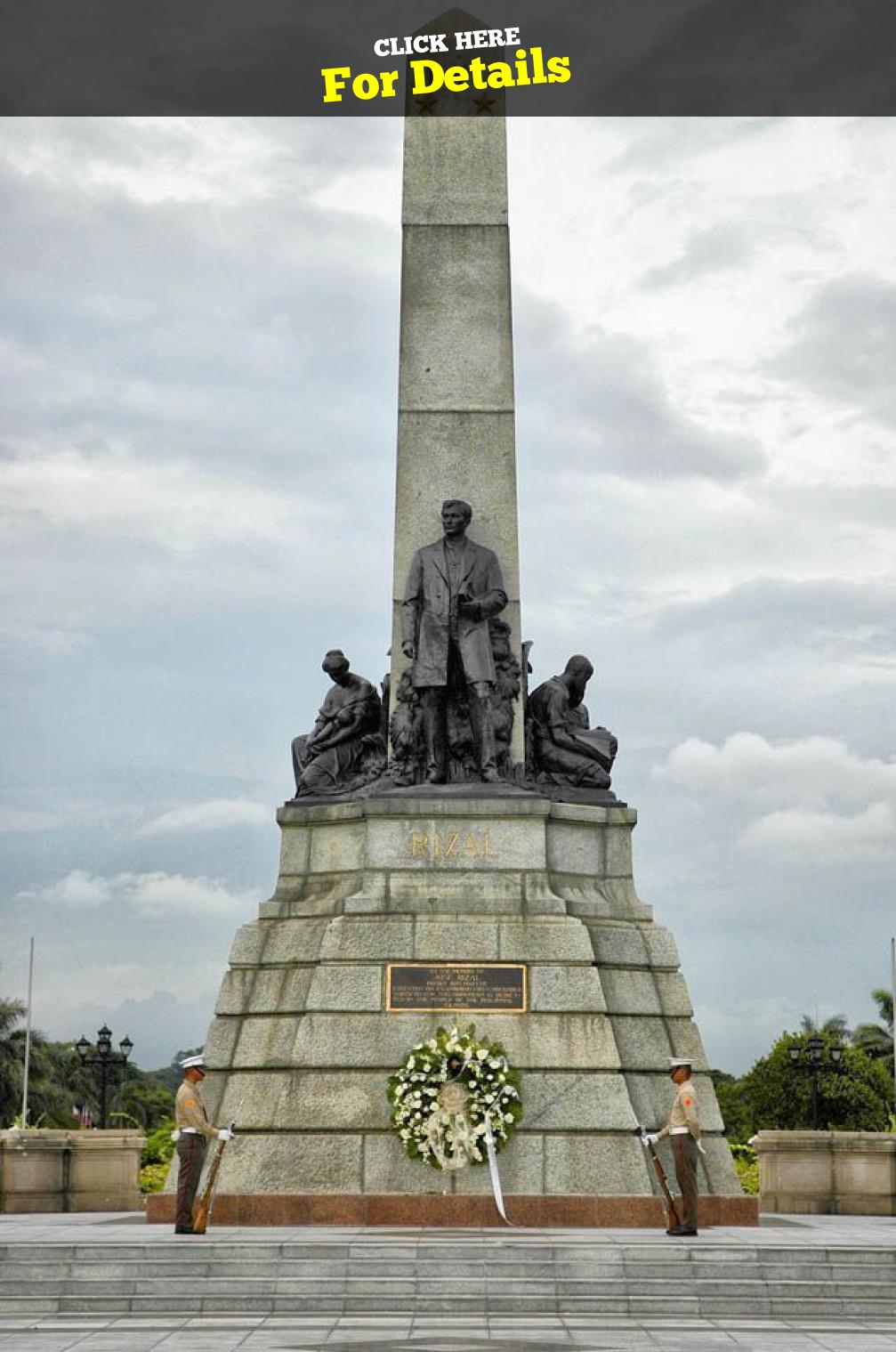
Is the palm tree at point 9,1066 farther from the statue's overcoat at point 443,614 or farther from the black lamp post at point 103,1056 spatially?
the statue's overcoat at point 443,614

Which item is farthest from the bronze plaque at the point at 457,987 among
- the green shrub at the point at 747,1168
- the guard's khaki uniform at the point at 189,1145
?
the green shrub at the point at 747,1168

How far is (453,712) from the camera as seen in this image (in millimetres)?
22469

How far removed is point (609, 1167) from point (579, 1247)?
3.68 meters

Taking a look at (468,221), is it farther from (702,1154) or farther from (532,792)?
(702,1154)

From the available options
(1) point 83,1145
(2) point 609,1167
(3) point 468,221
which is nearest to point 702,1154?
(2) point 609,1167

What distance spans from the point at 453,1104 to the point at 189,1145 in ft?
8.88

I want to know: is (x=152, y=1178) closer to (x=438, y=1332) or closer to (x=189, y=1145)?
(x=189, y=1145)

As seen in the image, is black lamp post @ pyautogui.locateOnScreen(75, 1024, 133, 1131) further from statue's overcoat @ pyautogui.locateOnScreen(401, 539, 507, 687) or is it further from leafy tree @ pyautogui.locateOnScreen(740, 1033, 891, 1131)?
leafy tree @ pyautogui.locateOnScreen(740, 1033, 891, 1131)

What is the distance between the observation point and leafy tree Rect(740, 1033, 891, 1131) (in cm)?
5541

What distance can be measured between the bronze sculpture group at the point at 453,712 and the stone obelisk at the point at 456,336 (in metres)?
0.34

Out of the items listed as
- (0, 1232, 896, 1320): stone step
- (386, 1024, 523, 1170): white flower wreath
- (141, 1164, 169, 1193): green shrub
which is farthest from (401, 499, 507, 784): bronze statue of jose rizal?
(141, 1164, 169, 1193): green shrub

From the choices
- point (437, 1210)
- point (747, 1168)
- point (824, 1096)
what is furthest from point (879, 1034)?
point (437, 1210)

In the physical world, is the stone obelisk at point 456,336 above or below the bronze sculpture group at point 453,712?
above

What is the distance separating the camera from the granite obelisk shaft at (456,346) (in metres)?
23.2
